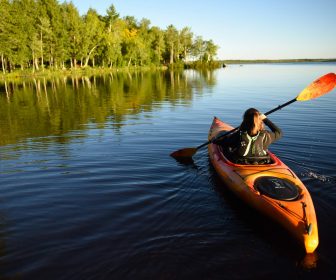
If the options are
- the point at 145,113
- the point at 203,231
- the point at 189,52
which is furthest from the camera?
the point at 189,52

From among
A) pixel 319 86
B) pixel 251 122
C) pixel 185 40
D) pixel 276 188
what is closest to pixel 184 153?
pixel 251 122

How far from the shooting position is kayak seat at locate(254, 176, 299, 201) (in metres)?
5.75

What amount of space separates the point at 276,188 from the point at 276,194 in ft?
0.72

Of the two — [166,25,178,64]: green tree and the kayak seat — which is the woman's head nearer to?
the kayak seat

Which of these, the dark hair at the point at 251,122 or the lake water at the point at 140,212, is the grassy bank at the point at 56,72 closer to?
the lake water at the point at 140,212

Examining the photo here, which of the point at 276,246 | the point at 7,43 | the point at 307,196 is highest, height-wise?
the point at 7,43

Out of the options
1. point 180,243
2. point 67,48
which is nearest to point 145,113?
point 180,243

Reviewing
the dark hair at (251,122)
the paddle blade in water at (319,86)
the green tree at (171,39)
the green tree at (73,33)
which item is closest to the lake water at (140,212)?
the dark hair at (251,122)

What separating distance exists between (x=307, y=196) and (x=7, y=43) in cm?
4916

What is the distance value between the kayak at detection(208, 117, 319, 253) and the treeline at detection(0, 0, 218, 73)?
1852 inches

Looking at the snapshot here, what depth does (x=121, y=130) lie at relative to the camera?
13820mm

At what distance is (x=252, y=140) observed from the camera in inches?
268

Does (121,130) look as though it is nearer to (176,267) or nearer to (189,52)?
(176,267)

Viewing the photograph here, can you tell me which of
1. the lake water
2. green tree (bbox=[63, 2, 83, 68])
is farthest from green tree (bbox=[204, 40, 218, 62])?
the lake water
